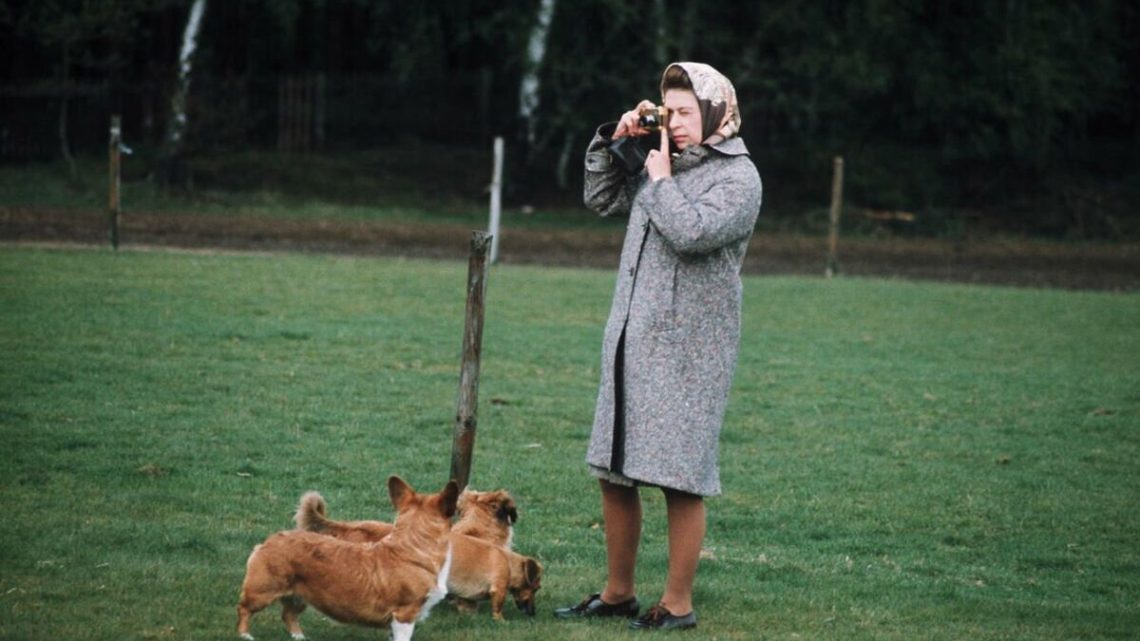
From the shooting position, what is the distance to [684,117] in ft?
19.0

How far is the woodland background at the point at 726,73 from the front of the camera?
31.8m

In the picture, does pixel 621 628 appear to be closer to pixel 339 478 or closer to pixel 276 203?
pixel 339 478

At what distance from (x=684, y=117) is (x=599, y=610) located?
2005 mm

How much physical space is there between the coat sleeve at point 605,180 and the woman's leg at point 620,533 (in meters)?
1.09

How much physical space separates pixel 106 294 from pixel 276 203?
1388 centimetres

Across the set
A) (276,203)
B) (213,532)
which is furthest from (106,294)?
(276,203)

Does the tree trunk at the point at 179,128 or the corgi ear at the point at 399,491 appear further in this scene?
the tree trunk at the point at 179,128

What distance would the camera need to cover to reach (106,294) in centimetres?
1585

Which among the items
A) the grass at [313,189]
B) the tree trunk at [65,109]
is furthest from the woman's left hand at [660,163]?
the tree trunk at [65,109]

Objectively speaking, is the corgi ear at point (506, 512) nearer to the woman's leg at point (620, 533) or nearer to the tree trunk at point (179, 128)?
the woman's leg at point (620, 533)

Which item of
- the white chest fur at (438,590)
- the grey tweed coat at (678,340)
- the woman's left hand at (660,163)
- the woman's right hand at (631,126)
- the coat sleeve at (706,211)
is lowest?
the white chest fur at (438,590)

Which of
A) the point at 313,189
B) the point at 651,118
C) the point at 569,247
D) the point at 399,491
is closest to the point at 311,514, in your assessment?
the point at 399,491

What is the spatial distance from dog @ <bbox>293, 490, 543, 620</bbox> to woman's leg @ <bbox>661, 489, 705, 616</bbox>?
61cm

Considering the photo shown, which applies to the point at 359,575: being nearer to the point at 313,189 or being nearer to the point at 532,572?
the point at 532,572
